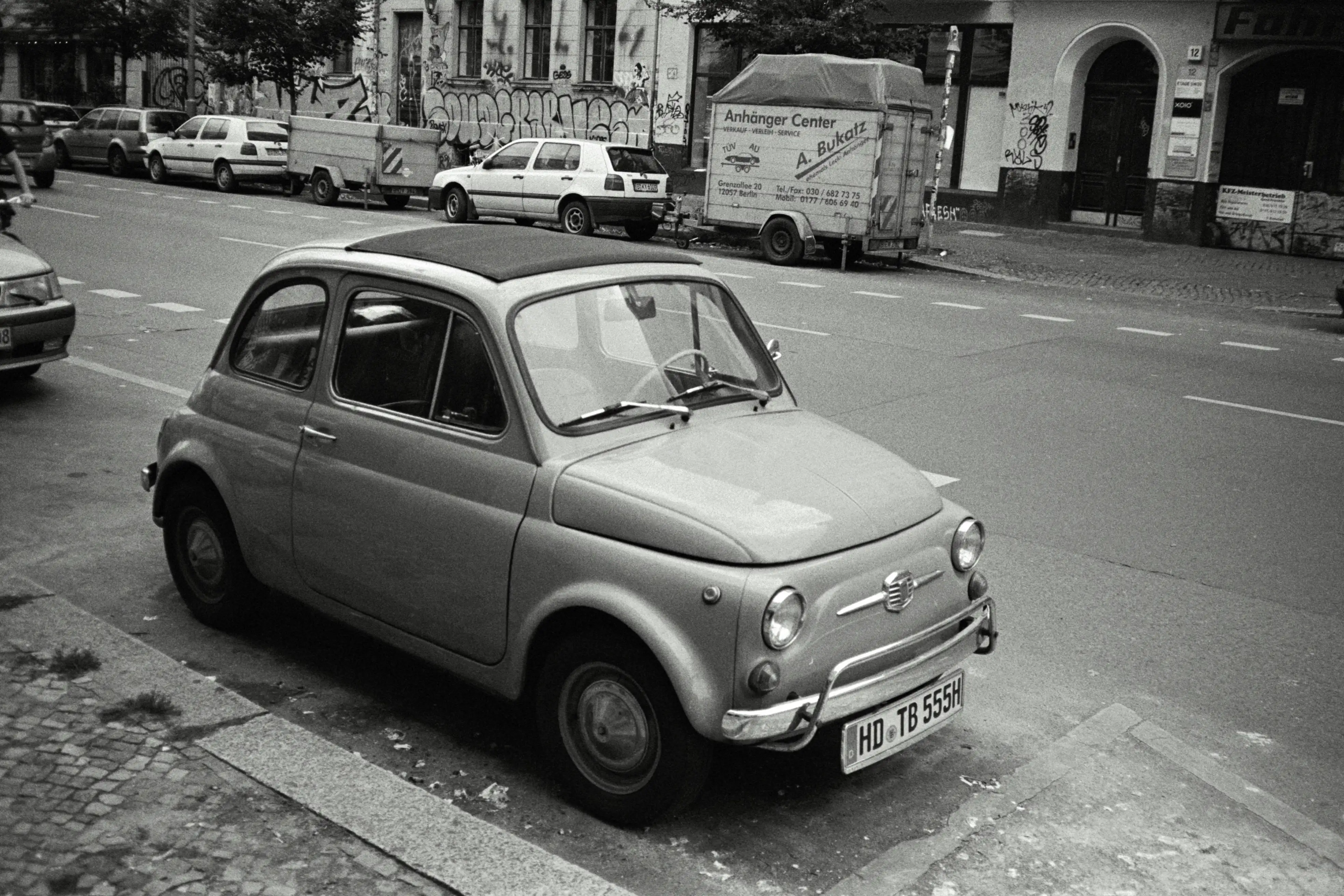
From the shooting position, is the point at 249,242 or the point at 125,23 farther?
the point at 125,23

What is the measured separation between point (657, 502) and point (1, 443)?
582cm

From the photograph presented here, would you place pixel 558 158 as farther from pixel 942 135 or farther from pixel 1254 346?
pixel 1254 346

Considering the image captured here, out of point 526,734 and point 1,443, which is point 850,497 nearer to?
point 526,734

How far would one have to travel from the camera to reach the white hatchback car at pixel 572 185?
23.2m

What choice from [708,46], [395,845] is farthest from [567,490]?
[708,46]

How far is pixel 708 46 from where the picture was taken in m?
33.1

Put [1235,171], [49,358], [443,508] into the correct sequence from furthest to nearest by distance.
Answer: [1235,171], [49,358], [443,508]

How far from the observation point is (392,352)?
15.9ft

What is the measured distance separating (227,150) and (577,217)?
34.8 ft

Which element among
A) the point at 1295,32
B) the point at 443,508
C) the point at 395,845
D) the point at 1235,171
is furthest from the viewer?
the point at 1235,171

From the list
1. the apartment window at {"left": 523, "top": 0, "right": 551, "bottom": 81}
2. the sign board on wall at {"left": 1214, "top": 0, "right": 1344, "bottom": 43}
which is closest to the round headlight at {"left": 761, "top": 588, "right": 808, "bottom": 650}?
the sign board on wall at {"left": 1214, "top": 0, "right": 1344, "bottom": 43}

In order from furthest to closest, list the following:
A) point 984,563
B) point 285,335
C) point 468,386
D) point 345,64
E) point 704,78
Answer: point 345,64 → point 704,78 → point 984,563 → point 285,335 → point 468,386

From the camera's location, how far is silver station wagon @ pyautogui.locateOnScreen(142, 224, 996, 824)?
3.90 metres

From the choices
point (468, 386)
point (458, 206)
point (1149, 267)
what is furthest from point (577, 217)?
point (468, 386)
